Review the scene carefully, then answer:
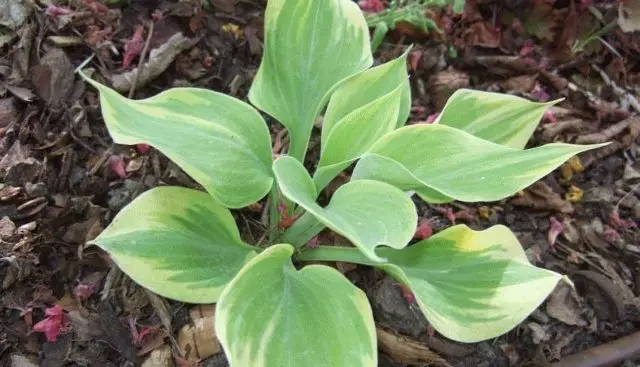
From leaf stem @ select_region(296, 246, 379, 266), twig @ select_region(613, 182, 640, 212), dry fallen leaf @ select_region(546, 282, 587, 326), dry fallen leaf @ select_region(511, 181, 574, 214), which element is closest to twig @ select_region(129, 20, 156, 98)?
leaf stem @ select_region(296, 246, 379, 266)

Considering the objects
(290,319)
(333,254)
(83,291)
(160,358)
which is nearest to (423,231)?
(333,254)

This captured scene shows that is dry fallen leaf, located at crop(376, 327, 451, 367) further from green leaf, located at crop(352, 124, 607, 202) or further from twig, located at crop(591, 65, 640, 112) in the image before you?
twig, located at crop(591, 65, 640, 112)

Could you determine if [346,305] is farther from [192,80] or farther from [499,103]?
[192,80]

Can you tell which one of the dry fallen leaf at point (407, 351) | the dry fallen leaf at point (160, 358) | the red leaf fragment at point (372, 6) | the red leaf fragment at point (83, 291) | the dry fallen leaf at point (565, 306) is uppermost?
the red leaf fragment at point (372, 6)

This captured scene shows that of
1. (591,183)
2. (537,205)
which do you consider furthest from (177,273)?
(591,183)

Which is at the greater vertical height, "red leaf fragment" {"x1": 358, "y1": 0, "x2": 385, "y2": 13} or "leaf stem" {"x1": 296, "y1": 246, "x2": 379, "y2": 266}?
"red leaf fragment" {"x1": 358, "y1": 0, "x2": 385, "y2": 13}

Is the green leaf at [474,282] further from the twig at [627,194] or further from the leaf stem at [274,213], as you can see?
the twig at [627,194]

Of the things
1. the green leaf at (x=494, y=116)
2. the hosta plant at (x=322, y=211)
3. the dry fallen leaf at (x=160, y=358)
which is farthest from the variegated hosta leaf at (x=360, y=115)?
the dry fallen leaf at (x=160, y=358)
